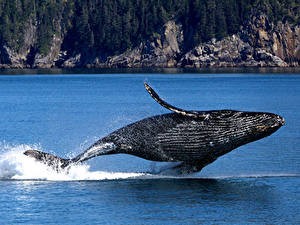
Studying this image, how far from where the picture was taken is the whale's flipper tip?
901 inches

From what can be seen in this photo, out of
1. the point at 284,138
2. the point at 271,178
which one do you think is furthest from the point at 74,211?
the point at 284,138

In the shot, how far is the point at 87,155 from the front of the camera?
22750mm

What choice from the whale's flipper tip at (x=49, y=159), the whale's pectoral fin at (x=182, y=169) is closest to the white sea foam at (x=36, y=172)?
the whale's flipper tip at (x=49, y=159)

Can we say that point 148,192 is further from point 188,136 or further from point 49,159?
point 49,159

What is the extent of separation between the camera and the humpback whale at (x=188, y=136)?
2173 cm

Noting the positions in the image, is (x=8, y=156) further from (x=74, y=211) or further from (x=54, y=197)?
(x=74, y=211)

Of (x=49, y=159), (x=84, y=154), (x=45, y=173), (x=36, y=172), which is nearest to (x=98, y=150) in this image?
(x=84, y=154)

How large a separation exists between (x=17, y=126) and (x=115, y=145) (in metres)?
28.5

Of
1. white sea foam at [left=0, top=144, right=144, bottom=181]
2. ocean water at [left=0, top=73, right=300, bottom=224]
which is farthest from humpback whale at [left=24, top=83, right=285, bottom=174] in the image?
ocean water at [left=0, top=73, right=300, bottom=224]

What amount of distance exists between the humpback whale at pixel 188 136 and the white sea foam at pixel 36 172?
0.95 meters

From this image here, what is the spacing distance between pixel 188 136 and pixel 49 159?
4.61m

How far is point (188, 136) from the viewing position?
73.0 feet

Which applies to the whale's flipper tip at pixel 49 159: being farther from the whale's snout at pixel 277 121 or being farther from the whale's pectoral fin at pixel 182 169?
the whale's snout at pixel 277 121

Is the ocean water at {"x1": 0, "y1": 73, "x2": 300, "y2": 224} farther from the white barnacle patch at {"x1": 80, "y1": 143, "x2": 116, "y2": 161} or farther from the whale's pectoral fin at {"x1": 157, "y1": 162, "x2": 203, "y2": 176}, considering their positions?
the white barnacle patch at {"x1": 80, "y1": 143, "x2": 116, "y2": 161}
